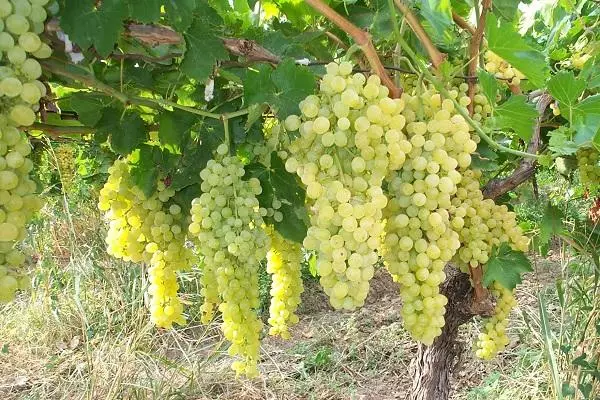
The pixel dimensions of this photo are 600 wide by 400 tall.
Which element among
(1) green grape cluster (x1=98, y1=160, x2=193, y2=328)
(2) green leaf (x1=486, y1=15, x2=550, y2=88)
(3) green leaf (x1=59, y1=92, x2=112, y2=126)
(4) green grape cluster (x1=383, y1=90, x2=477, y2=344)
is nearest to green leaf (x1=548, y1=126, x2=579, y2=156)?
(2) green leaf (x1=486, y1=15, x2=550, y2=88)

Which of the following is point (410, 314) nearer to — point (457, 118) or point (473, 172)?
point (457, 118)

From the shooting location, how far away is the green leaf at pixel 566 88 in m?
1.18

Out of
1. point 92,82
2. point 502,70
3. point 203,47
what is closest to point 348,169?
point 203,47

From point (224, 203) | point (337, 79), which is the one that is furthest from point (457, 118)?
point (224, 203)

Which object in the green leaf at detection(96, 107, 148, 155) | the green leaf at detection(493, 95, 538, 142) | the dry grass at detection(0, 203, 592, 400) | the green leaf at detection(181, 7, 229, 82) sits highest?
the green leaf at detection(493, 95, 538, 142)

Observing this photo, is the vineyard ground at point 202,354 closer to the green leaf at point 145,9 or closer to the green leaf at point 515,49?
the green leaf at point 515,49

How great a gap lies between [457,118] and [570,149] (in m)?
0.30

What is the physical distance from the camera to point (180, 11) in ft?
3.30

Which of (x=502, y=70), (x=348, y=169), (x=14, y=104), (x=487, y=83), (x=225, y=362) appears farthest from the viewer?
(x=225, y=362)

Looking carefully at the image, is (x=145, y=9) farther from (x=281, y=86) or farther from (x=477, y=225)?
(x=477, y=225)

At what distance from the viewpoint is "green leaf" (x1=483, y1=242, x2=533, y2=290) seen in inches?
61.1

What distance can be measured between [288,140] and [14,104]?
21.8 inches

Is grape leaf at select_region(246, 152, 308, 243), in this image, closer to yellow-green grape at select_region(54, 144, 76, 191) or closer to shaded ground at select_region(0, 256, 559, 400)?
shaded ground at select_region(0, 256, 559, 400)

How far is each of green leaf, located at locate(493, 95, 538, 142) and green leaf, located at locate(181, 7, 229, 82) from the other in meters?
0.56
